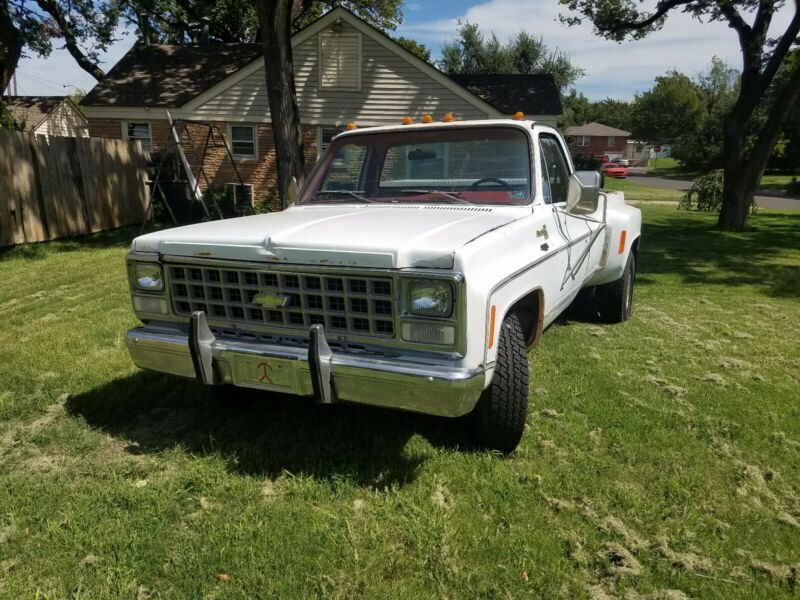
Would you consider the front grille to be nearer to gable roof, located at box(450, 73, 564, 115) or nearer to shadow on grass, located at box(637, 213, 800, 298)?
shadow on grass, located at box(637, 213, 800, 298)

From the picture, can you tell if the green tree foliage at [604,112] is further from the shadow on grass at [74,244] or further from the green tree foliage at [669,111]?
the shadow on grass at [74,244]

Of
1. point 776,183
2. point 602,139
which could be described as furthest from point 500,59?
point 602,139

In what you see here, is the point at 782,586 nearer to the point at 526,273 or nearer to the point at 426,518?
the point at 426,518

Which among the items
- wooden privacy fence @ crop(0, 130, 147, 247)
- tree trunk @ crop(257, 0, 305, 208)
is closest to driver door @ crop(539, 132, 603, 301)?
tree trunk @ crop(257, 0, 305, 208)

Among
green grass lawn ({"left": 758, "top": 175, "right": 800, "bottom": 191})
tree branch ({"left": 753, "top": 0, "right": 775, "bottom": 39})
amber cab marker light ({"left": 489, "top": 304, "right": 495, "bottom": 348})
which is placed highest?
tree branch ({"left": 753, "top": 0, "right": 775, "bottom": 39})

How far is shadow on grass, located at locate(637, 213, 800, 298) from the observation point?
318 inches

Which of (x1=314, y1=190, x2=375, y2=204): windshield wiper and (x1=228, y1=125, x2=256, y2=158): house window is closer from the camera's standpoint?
(x1=314, y1=190, x2=375, y2=204): windshield wiper

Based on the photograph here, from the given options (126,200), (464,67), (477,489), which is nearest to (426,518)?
A: (477,489)

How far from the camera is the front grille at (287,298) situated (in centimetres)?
265

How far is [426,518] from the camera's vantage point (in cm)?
260

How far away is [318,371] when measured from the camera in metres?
2.62

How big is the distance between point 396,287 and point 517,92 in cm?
1684

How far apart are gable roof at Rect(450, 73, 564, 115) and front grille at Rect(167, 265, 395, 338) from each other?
48.8ft

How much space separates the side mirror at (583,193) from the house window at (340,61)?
13.8 m
